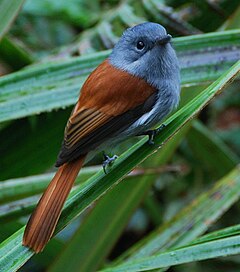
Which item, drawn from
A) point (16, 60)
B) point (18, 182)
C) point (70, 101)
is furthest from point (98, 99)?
point (16, 60)

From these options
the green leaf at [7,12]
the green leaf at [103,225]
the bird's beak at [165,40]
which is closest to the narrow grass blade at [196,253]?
the green leaf at [103,225]

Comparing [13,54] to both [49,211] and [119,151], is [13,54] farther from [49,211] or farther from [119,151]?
[49,211]

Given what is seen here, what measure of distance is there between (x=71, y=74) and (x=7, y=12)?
0.97 ft

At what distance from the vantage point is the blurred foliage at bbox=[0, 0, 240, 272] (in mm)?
2084

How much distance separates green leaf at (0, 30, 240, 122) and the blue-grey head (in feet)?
0.29

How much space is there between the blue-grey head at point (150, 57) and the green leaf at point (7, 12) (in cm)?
38

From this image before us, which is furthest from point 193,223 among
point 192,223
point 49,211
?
point 49,211

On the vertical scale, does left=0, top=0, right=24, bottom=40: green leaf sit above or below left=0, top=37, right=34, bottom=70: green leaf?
below

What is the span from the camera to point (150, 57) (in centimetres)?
194

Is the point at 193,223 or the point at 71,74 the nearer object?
the point at 71,74

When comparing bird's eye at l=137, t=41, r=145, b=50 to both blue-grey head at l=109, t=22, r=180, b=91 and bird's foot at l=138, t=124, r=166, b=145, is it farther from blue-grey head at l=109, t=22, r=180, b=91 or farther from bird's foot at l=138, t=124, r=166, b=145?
bird's foot at l=138, t=124, r=166, b=145

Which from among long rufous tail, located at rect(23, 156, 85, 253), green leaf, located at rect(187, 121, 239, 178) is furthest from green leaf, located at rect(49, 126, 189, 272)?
green leaf, located at rect(187, 121, 239, 178)

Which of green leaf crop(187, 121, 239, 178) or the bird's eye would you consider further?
green leaf crop(187, 121, 239, 178)

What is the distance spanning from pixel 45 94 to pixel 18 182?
27 centimetres
